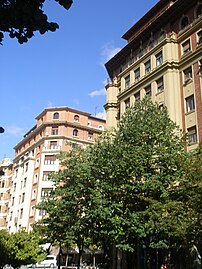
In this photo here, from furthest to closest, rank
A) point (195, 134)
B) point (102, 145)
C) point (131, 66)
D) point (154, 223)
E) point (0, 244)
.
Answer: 1. point (131, 66)
2. point (195, 134)
3. point (0, 244)
4. point (102, 145)
5. point (154, 223)

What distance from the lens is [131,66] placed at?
110 ft

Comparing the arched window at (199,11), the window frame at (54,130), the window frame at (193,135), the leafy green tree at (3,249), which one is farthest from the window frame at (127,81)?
the window frame at (54,130)

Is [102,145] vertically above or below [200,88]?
below

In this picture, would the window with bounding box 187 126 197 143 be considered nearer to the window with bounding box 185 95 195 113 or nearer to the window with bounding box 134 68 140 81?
the window with bounding box 185 95 195 113

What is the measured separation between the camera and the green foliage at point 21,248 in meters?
25.2

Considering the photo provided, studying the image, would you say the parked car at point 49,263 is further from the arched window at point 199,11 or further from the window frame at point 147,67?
the arched window at point 199,11

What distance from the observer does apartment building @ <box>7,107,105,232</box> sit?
51.8m

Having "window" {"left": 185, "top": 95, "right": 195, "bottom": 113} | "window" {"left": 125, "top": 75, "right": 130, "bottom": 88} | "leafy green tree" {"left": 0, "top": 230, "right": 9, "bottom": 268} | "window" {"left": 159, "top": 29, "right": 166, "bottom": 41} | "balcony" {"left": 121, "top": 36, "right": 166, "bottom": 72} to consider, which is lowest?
"leafy green tree" {"left": 0, "top": 230, "right": 9, "bottom": 268}

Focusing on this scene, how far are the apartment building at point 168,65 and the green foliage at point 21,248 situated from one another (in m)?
13.3

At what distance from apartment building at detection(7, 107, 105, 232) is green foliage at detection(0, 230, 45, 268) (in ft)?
77.3

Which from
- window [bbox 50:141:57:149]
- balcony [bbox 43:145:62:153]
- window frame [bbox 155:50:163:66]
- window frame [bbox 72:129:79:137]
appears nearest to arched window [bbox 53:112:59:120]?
window frame [bbox 72:129:79:137]

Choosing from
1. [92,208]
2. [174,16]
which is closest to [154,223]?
[92,208]

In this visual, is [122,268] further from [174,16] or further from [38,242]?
[174,16]

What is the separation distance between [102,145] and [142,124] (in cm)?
274
